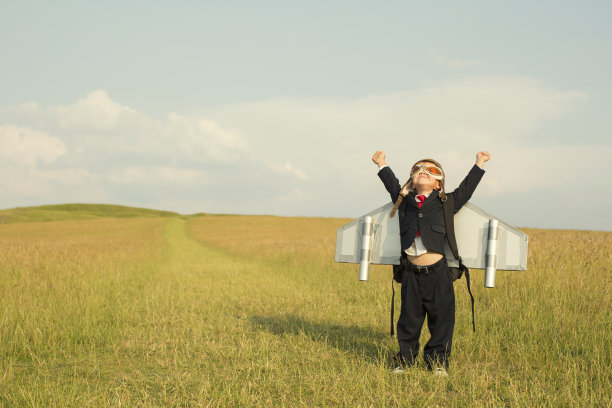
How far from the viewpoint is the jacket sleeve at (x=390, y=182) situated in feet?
16.7

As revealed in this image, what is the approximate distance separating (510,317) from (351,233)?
9.66 feet

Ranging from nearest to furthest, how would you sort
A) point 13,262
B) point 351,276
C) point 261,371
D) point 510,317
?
point 261,371
point 510,317
point 13,262
point 351,276

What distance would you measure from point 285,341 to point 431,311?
211 cm

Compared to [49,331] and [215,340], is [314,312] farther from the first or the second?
[49,331]

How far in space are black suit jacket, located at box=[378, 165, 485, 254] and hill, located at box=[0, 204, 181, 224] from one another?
8705 cm

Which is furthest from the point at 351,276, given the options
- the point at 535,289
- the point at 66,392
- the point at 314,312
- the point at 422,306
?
the point at 66,392

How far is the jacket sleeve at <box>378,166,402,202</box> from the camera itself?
509cm

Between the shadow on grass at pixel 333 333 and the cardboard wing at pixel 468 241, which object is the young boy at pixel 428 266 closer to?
the cardboard wing at pixel 468 241

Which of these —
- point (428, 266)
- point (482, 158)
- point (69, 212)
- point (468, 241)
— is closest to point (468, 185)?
point (482, 158)

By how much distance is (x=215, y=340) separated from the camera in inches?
239

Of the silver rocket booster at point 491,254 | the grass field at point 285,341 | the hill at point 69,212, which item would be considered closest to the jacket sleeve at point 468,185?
the silver rocket booster at point 491,254

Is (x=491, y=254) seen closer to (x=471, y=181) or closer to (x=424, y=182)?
(x=471, y=181)

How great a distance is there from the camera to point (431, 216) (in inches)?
189

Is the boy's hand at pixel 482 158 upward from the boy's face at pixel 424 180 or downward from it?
upward
